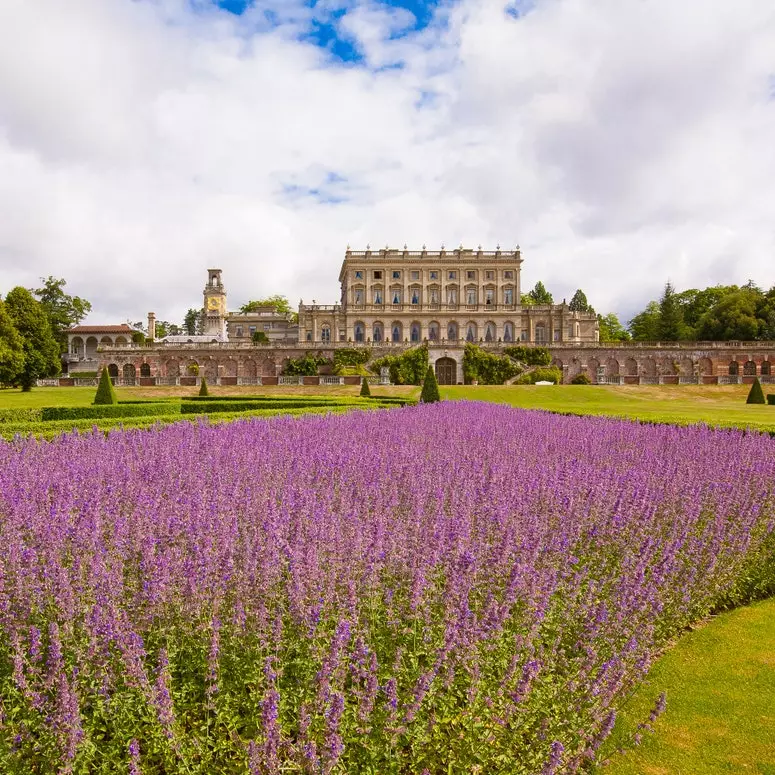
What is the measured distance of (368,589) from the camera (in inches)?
147

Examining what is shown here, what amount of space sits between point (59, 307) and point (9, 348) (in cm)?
4149

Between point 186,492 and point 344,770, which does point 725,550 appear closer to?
point 344,770

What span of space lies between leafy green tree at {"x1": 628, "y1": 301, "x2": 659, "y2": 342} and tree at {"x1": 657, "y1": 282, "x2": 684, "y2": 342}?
1.06 metres

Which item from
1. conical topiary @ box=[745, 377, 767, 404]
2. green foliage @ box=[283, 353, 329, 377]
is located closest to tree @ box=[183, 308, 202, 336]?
green foliage @ box=[283, 353, 329, 377]

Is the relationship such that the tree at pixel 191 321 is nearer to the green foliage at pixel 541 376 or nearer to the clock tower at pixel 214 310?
the clock tower at pixel 214 310

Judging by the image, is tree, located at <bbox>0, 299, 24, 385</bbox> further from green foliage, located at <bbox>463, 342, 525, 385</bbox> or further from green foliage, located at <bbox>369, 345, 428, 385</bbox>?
green foliage, located at <bbox>463, 342, 525, 385</bbox>

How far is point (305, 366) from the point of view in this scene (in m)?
59.5

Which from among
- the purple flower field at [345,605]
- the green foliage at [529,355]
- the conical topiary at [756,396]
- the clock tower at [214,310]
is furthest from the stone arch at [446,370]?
the purple flower field at [345,605]

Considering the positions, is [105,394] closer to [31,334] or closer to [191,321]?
[31,334]

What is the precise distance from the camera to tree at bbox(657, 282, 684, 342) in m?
77.9

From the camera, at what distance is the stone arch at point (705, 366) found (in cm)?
6116

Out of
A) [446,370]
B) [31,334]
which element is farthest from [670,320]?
[31,334]

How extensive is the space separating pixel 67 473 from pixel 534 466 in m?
5.82

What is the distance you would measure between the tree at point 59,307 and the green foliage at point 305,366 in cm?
3403
